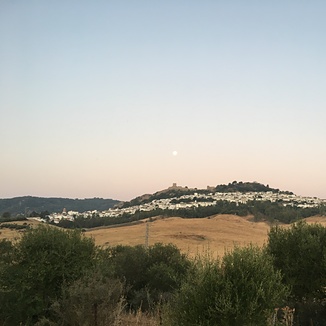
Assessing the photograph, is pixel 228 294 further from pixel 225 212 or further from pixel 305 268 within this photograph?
pixel 225 212

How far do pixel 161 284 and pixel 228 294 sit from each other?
10.6 metres

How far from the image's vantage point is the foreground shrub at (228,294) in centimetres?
936

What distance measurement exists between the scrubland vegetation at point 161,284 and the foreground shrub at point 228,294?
26 millimetres

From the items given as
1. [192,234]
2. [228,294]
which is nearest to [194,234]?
[192,234]

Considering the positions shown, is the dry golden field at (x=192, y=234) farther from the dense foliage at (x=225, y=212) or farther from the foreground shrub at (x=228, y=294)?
the foreground shrub at (x=228, y=294)

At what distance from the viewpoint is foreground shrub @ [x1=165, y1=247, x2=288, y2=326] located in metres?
9.36

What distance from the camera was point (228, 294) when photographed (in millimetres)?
9445

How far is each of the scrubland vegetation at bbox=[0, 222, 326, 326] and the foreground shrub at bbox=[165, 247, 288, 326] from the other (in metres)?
0.03

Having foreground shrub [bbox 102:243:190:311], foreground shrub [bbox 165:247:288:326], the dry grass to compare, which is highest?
foreground shrub [bbox 165:247:288:326]

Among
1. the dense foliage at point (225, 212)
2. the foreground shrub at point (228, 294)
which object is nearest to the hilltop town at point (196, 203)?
the dense foliage at point (225, 212)

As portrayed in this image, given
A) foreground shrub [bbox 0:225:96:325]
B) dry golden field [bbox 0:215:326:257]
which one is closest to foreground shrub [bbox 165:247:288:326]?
foreground shrub [bbox 0:225:96:325]

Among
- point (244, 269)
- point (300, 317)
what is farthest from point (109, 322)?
point (300, 317)

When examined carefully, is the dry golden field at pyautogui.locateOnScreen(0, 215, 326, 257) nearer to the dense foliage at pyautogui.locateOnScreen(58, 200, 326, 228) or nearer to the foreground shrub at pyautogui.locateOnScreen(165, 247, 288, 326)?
the dense foliage at pyautogui.locateOnScreen(58, 200, 326, 228)

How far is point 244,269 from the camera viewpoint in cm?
1028
